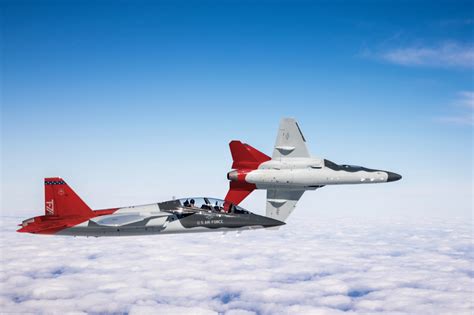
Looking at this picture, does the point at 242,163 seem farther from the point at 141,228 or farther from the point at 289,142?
the point at 141,228

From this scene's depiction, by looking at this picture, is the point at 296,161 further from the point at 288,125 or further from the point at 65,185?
the point at 65,185

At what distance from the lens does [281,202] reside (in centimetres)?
3067

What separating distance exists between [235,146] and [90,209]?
11526mm

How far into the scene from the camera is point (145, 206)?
995 inches

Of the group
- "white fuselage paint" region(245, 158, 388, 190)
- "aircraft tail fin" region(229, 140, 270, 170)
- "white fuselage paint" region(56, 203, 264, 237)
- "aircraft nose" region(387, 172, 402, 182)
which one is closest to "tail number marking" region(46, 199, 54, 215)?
Result: "white fuselage paint" region(56, 203, 264, 237)

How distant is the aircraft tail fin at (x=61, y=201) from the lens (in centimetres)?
2527

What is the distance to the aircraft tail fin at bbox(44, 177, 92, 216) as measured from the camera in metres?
25.3

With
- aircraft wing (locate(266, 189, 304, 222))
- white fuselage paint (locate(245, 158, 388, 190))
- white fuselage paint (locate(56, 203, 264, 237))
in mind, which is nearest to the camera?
white fuselage paint (locate(56, 203, 264, 237))

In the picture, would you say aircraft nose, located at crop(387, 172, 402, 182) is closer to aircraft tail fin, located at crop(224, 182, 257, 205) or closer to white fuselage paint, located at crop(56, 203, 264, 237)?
aircraft tail fin, located at crop(224, 182, 257, 205)

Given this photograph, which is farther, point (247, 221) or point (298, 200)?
point (298, 200)

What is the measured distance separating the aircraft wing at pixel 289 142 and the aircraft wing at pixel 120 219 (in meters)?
10.4

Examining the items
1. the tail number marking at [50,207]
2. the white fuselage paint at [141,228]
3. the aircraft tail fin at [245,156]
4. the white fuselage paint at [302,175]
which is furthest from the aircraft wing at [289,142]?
the tail number marking at [50,207]

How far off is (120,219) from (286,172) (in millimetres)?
12321

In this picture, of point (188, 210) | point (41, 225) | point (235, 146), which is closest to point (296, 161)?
point (235, 146)
